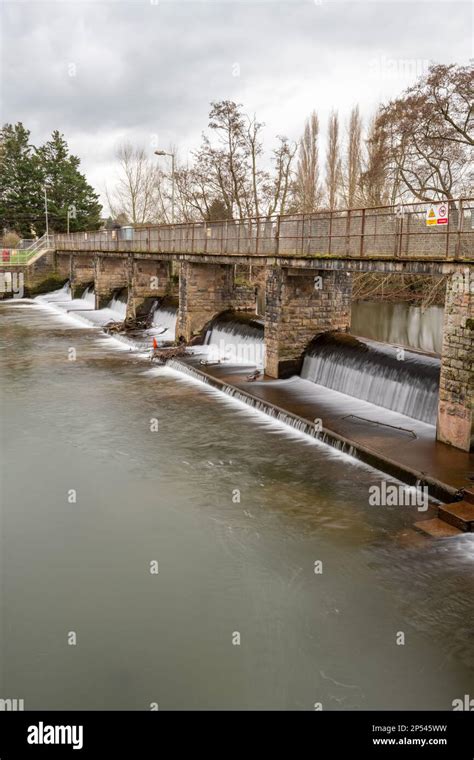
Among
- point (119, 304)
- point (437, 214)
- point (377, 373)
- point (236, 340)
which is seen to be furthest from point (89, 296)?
point (437, 214)

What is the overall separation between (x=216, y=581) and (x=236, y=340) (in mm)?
16317

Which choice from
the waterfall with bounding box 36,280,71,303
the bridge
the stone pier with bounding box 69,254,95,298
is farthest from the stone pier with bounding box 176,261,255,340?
the waterfall with bounding box 36,280,71,303

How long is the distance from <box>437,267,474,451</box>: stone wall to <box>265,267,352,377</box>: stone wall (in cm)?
738

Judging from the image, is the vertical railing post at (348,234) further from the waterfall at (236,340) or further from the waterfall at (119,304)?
the waterfall at (119,304)

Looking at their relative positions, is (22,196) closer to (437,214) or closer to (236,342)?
(236,342)

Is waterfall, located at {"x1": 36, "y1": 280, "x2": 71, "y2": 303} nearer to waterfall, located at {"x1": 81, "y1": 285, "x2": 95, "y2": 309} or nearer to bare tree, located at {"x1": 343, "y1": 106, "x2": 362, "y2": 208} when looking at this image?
waterfall, located at {"x1": 81, "y1": 285, "x2": 95, "y2": 309}

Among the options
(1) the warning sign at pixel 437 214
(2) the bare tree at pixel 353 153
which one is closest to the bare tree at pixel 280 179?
(2) the bare tree at pixel 353 153

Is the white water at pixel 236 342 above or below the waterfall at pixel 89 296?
below

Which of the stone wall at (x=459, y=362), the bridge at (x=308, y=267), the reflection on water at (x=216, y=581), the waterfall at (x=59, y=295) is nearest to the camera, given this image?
the reflection on water at (x=216, y=581)

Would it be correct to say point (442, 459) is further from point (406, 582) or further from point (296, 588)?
point (296, 588)

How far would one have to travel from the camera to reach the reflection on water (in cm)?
719

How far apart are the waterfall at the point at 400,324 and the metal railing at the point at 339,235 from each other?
9.92 m

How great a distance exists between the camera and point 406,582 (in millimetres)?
8852

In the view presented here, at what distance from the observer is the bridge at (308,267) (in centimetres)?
1270
